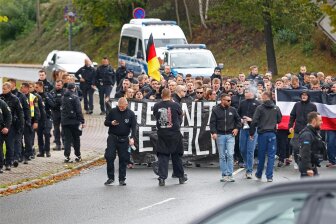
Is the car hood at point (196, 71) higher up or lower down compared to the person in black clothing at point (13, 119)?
higher up

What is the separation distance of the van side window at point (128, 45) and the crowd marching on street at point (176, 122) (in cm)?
1173

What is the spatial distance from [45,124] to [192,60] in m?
11.0

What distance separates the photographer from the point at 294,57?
4572 centimetres

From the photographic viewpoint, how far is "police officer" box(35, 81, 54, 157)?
23.7 m

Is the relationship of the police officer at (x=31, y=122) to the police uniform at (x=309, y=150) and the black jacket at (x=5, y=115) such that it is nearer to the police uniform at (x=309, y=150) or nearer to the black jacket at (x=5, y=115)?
the black jacket at (x=5, y=115)

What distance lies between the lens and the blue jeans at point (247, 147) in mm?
20078

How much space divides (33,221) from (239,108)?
23.2 ft

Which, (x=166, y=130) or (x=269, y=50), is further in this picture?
(x=269, y=50)

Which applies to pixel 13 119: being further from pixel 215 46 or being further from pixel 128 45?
pixel 215 46

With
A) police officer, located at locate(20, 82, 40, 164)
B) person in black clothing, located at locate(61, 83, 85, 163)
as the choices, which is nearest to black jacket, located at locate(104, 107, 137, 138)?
person in black clothing, located at locate(61, 83, 85, 163)

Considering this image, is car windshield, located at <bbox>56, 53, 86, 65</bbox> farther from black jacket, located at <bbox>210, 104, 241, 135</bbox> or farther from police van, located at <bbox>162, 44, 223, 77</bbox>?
black jacket, located at <bbox>210, 104, 241, 135</bbox>

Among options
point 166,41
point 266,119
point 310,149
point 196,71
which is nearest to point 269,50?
point 166,41

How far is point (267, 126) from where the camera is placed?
19531 millimetres

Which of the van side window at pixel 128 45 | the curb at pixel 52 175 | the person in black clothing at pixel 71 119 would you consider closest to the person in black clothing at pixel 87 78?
the van side window at pixel 128 45
